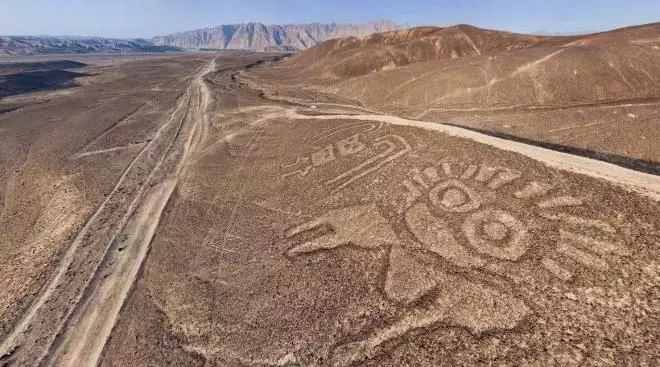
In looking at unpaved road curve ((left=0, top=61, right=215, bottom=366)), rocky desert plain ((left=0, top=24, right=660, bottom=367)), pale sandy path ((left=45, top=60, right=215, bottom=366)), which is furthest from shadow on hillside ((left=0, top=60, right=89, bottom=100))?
pale sandy path ((left=45, top=60, right=215, bottom=366))

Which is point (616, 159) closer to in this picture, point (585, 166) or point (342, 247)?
point (585, 166)

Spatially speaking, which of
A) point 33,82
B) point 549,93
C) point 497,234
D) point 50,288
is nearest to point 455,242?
point 497,234

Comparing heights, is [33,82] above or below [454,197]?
above

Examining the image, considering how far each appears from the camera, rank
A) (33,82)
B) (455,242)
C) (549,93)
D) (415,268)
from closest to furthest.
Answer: (415,268)
(455,242)
(549,93)
(33,82)

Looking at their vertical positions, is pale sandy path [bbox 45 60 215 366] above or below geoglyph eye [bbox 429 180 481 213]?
below

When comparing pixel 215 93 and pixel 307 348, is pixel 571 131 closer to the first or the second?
pixel 307 348

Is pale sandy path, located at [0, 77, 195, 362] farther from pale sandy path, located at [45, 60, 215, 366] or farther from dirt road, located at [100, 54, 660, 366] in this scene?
dirt road, located at [100, 54, 660, 366]
